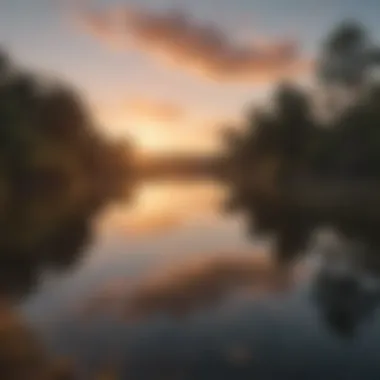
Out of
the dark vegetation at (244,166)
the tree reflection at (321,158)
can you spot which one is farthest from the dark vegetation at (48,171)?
the tree reflection at (321,158)

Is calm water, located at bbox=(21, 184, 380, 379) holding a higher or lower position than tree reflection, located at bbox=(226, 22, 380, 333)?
lower

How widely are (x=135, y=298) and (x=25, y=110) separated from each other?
456 mm

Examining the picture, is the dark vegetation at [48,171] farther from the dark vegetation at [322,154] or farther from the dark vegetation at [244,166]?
A: the dark vegetation at [322,154]

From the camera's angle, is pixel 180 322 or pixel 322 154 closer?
pixel 180 322

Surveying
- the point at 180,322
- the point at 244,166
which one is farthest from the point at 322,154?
the point at 180,322

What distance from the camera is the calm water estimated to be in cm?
79

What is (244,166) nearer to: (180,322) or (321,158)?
(321,158)

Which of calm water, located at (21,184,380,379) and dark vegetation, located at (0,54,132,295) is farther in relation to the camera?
dark vegetation, located at (0,54,132,295)

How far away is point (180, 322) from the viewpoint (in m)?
0.90

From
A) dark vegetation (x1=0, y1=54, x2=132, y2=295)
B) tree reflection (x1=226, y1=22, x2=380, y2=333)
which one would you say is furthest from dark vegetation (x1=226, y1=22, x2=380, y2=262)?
dark vegetation (x1=0, y1=54, x2=132, y2=295)

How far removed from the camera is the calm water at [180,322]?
79 centimetres

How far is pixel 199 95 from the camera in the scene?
3.71 ft

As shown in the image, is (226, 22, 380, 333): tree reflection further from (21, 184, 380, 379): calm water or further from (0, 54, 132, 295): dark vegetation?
(0, 54, 132, 295): dark vegetation

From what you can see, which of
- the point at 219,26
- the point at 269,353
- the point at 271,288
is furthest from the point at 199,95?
the point at 269,353
